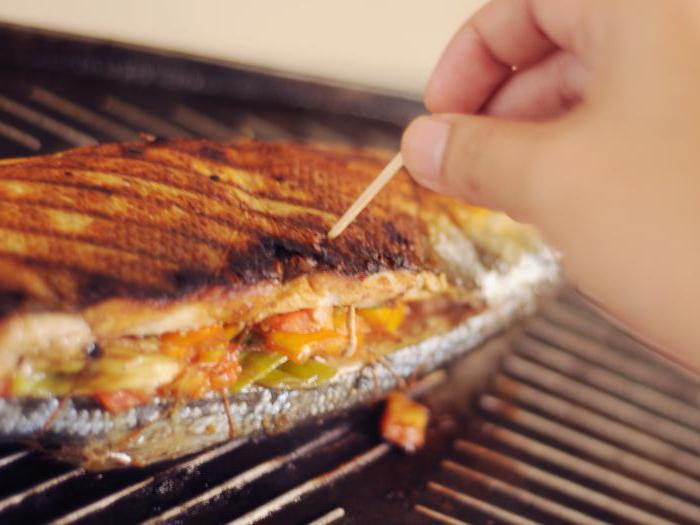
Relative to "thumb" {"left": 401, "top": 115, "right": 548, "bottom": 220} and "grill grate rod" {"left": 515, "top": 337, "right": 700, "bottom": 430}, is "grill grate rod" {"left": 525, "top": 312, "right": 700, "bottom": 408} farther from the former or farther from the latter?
"thumb" {"left": 401, "top": 115, "right": 548, "bottom": 220}

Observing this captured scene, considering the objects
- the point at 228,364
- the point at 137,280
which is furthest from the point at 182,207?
the point at 228,364

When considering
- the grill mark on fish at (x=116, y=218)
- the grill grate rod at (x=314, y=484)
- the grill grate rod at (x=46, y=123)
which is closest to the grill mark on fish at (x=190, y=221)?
the grill mark on fish at (x=116, y=218)

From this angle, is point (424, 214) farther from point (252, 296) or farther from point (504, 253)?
point (252, 296)

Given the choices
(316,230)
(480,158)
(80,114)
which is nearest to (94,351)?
(316,230)

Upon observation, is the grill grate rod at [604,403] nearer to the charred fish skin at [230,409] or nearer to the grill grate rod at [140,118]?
the charred fish skin at [230,409]

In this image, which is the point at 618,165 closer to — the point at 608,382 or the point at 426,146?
the point at 426,146

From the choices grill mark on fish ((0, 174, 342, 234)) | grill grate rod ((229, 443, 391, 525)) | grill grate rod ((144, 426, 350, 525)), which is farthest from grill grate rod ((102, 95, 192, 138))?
grill grate rod ((229, 443, 391, 525))
